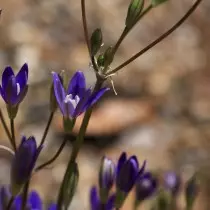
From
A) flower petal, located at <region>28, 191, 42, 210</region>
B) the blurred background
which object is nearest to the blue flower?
flower petal, located at <region>28, 191, 42, 210</region>

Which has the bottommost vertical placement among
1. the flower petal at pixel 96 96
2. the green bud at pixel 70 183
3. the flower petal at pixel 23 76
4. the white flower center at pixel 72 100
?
the green bud at pixel 70 183

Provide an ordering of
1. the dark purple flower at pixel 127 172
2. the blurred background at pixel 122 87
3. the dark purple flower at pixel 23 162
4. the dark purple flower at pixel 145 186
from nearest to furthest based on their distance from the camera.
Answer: the dark purple flower at pixel 23 162 → the dark purple flower at pixel 127 172 → the dark purple flower at pixel 145 186 → the blurred background at pixel 122 87

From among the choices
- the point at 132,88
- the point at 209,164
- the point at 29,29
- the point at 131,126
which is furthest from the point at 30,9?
the point at 209,164

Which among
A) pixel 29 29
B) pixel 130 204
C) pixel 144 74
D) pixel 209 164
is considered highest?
pixel 29 29

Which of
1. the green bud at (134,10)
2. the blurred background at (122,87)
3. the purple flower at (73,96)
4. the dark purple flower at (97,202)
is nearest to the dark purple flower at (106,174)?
the dark purple flower at (97,202)

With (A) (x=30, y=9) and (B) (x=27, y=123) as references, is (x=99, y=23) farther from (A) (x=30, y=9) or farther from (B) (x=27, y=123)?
(B) (x=27, y=123)

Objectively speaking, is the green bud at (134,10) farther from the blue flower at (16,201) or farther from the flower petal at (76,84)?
the blue flower at (16,201)
